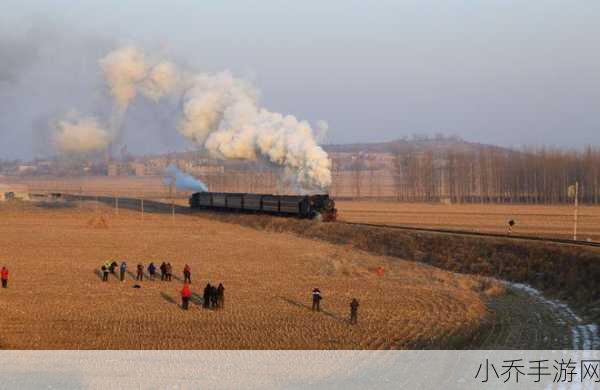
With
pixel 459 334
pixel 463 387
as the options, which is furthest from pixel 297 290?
pixel 463 387

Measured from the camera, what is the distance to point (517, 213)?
93.3m

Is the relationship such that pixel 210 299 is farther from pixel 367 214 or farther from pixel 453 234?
pixel 367 214

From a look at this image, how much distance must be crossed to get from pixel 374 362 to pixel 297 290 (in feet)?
46.2

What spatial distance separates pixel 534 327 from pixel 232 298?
12626mm

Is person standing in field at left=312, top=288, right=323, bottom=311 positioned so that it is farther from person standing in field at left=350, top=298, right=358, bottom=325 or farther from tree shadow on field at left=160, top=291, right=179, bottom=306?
tree shadow on field at left=160, top=291, right=179, bottom=306

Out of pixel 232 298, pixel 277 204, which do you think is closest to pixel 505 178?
pixel 277 204

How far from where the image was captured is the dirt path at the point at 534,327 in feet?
86.2

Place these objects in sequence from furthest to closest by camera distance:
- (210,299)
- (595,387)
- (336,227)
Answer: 1. (336,227)
2. (210,299)
3. (595,387)

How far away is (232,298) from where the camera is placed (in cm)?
3384

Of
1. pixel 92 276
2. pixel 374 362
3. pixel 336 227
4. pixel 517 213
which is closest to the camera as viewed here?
pixel 374 362

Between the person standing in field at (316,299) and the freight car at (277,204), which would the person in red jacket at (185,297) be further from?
the freight car at (277,204)

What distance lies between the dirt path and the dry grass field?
0.95 meters

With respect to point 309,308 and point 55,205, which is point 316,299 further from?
point 55,205

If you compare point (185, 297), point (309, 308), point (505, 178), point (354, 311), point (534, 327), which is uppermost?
point (505, 178)
